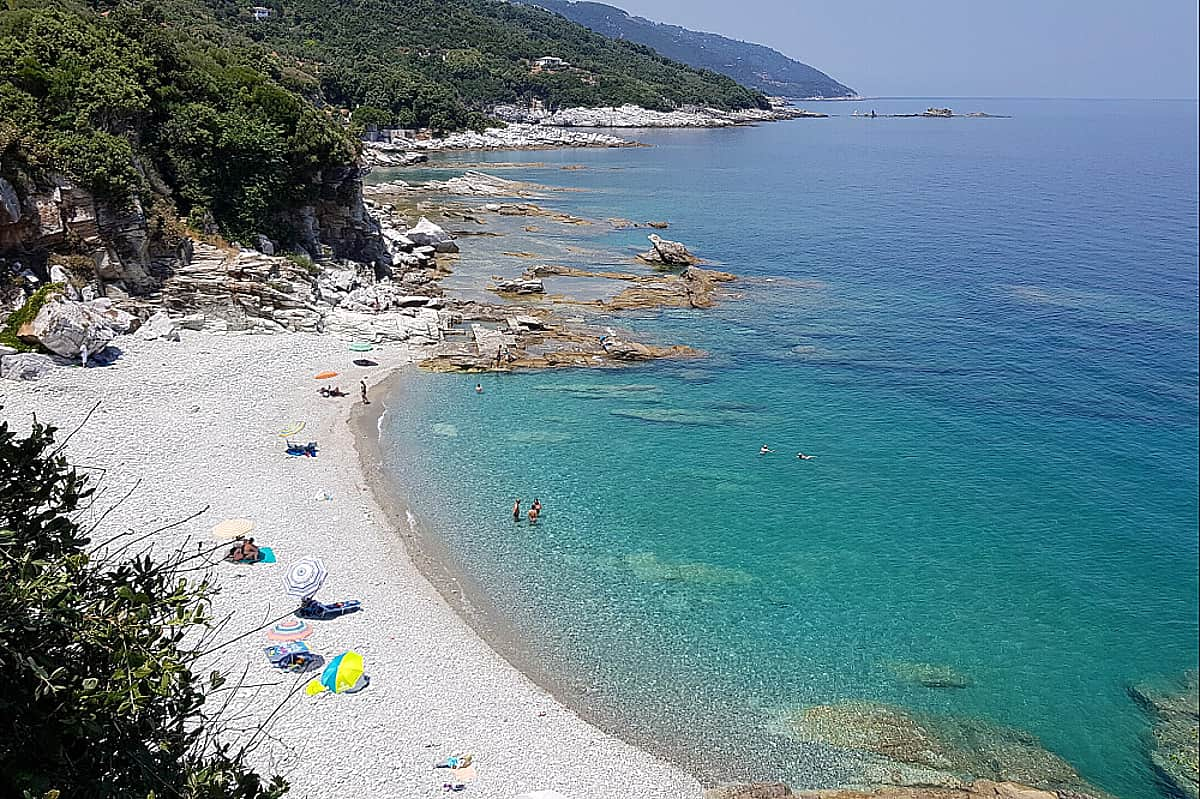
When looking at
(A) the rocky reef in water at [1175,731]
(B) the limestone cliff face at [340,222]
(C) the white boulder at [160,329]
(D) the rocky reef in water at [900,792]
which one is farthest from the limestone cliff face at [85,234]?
(A) the rocky reef in water at [1175,731]

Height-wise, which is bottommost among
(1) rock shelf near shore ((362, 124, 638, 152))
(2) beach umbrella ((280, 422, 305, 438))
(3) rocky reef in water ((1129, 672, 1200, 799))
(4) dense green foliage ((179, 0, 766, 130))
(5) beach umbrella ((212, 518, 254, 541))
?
(3) rocky reef in water ((1129, 672, 1200, 799))

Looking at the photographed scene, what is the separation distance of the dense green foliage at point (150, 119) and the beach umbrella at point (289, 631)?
89.0 feet

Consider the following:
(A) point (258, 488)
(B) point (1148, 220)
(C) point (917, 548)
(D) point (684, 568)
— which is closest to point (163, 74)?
(A) point (258, 488)

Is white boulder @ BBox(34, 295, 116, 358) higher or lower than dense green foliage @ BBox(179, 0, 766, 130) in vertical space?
lower

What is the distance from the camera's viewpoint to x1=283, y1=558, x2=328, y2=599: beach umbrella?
21.0m

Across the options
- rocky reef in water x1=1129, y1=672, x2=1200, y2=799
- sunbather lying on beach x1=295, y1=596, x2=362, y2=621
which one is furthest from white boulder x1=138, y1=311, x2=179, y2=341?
rocky reef in water x1=1129, y1=672, x2=1200, y2=799

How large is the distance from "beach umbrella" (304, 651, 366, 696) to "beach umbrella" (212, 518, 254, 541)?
6444mm

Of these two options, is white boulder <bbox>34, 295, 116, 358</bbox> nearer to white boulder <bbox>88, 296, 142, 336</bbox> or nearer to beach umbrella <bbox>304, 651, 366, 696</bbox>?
white boulder <bbox>88, 296, 142, 336</bbox>

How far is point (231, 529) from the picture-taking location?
77.2ft

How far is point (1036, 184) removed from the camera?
355 ft

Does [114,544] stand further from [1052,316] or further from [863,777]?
[1052,316]

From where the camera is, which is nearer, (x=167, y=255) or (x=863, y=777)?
(x=863, y=777)

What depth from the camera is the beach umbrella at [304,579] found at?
21016 mm

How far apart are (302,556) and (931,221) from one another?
260ft
